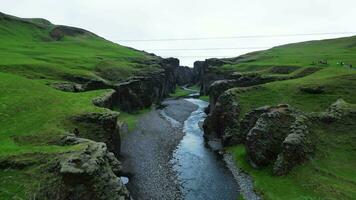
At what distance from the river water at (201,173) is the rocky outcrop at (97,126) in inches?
558

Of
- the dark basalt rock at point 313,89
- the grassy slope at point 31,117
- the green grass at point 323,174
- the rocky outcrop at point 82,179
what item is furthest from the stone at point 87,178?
the dark basalt rock at point 313,89

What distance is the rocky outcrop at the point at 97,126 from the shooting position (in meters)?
59.2

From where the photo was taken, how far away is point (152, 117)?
383 feet

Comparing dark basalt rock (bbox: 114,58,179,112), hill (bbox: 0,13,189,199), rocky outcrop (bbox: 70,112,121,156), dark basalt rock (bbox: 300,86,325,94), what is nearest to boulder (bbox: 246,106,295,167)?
dark basalt rock (bbox: 300,86,325,94)

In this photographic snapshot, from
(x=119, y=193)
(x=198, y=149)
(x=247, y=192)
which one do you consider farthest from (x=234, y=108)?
(x=119, y=193)

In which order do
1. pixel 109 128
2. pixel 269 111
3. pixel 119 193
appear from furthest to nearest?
pixel 269 111
pixel 109 128
pixel 119 193

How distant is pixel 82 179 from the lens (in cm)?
3756

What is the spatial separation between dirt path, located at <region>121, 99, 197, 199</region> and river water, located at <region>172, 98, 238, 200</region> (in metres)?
1.69

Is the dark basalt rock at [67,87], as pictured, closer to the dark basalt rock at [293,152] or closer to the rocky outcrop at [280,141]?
the rocky outcrop at [280,141]

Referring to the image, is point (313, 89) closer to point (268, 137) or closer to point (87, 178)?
point (268, 137)

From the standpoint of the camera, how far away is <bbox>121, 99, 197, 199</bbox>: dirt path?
5556 centimetres

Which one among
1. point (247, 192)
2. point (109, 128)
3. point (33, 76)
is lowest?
point (247, 192)

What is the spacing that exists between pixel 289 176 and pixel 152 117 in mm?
67365

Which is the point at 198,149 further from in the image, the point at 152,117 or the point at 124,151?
the point at 152,117
